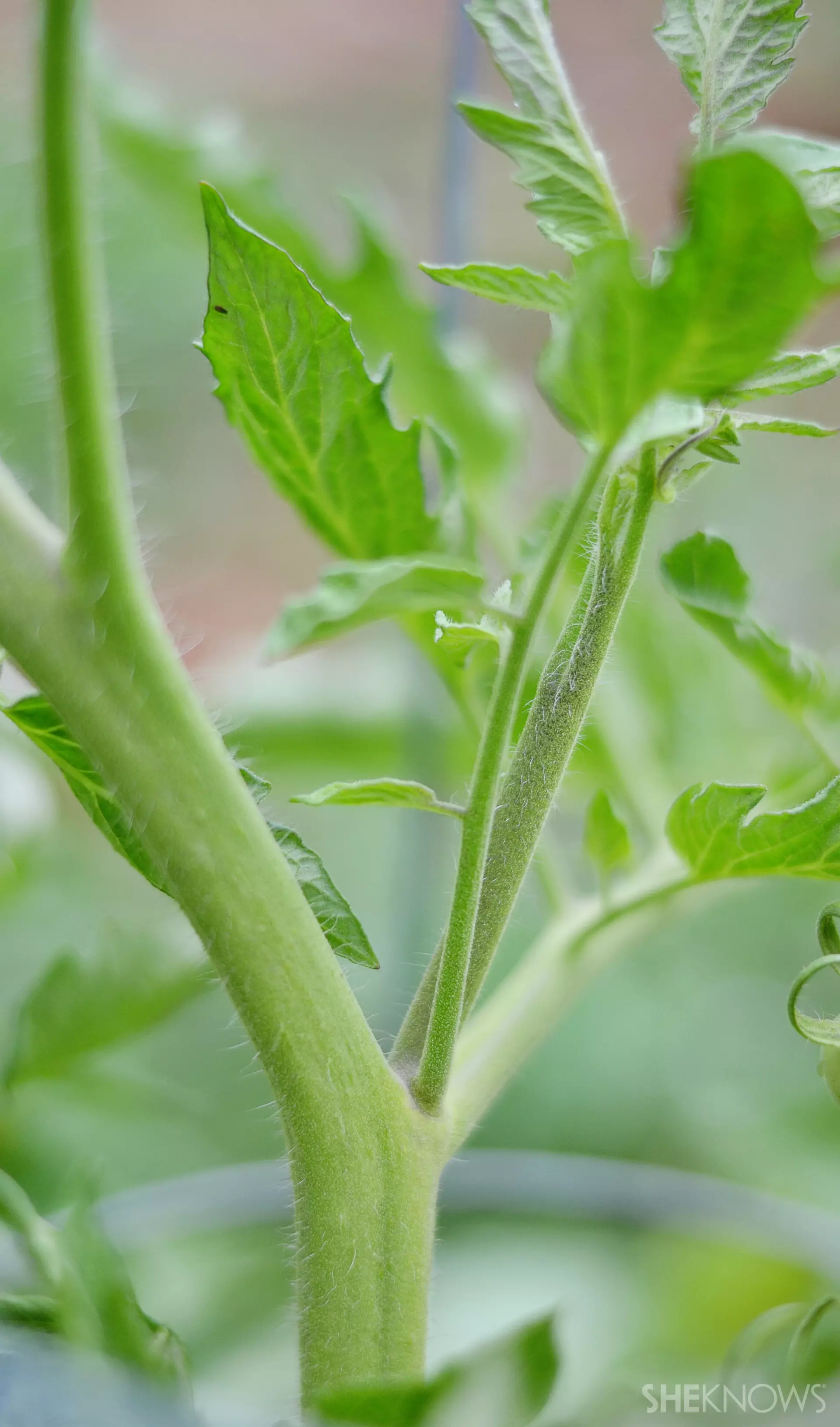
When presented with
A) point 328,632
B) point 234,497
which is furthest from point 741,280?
point 234,497

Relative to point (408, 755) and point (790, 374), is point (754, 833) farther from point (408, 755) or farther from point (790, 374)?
point (408, 755)

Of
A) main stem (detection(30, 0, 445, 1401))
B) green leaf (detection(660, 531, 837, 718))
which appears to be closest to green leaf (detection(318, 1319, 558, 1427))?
main stem (detection(30, 0, 445, 1401))

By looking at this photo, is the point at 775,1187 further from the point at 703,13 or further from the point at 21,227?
the point at 21,227

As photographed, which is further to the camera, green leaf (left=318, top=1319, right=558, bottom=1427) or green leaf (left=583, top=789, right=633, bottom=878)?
green leaf (left=583, top=789, right=633, bottom=878)

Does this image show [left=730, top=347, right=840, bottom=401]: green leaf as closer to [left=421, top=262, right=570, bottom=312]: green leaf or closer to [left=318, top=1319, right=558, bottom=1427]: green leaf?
[left=421, top=262, right=570, bottom=312]: green leaf

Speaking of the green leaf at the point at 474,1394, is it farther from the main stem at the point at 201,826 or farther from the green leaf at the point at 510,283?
the green leaf at the point at 510,283

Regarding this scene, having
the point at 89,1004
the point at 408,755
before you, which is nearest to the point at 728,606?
the point at 89,1004
